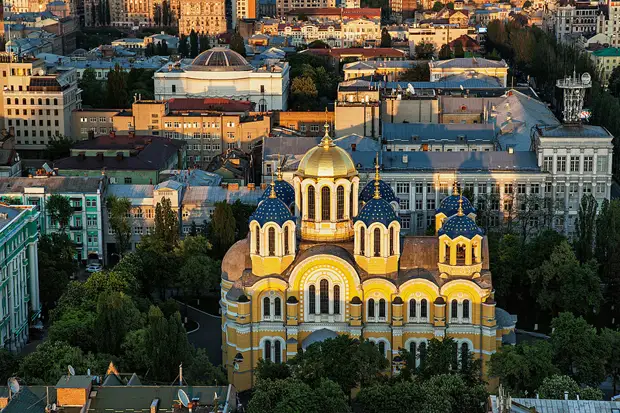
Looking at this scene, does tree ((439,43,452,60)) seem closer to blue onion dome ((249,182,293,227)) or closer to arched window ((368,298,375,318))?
arched window ((368,298,375,318))

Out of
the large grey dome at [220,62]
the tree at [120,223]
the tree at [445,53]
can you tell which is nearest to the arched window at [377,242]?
the tree at [120,223]

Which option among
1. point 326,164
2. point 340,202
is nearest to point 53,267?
point 340,202

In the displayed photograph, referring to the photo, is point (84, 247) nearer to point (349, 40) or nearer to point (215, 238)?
point (215, 238)

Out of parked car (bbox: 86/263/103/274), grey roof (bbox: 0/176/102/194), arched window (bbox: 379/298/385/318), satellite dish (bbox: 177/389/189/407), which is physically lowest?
parked car (bbox: 86/263/103/274)

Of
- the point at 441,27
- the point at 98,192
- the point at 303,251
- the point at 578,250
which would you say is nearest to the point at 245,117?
the point at 98,192

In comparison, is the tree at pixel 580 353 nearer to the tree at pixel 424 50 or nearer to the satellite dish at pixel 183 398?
the satellite dish at pixel 183 398

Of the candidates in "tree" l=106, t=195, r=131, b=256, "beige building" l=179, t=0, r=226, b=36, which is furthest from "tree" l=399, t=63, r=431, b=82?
"beige building" l=179, t=0, r=226, b=36
